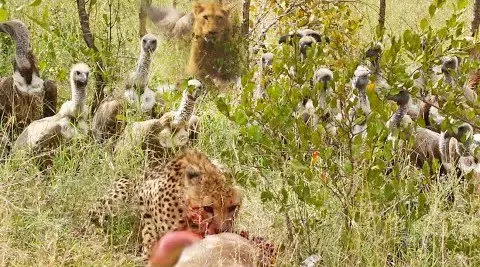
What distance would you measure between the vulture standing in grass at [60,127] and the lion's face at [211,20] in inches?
126

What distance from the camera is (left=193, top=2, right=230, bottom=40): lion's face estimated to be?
28.7 feet

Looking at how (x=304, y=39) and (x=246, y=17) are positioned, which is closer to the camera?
(x=304, y=39)

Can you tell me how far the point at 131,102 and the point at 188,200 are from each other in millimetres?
1753

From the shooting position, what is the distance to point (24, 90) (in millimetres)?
5953

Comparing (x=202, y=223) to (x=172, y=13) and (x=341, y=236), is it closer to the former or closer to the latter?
(x=341, y=236)

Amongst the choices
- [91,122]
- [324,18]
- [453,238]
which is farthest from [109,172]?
[324,18]

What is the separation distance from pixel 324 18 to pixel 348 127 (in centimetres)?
343

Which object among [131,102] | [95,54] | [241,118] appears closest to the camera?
[241,118]

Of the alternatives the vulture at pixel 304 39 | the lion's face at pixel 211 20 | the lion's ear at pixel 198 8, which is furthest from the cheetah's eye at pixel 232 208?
the lion's ear at pixel 198 8

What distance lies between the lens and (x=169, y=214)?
4305 millimetres

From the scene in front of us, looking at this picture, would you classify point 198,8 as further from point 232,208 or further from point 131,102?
point 232,208

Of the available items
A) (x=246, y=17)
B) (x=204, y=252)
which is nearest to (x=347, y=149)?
(x=204, y=252)

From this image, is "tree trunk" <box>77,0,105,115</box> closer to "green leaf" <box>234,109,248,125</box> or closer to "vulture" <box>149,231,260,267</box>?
"green leaf" <box>234,109,248,125</box>

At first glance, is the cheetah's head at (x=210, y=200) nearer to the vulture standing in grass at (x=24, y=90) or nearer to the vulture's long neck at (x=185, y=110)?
the vulture's long neck at (x=185, y=110)
